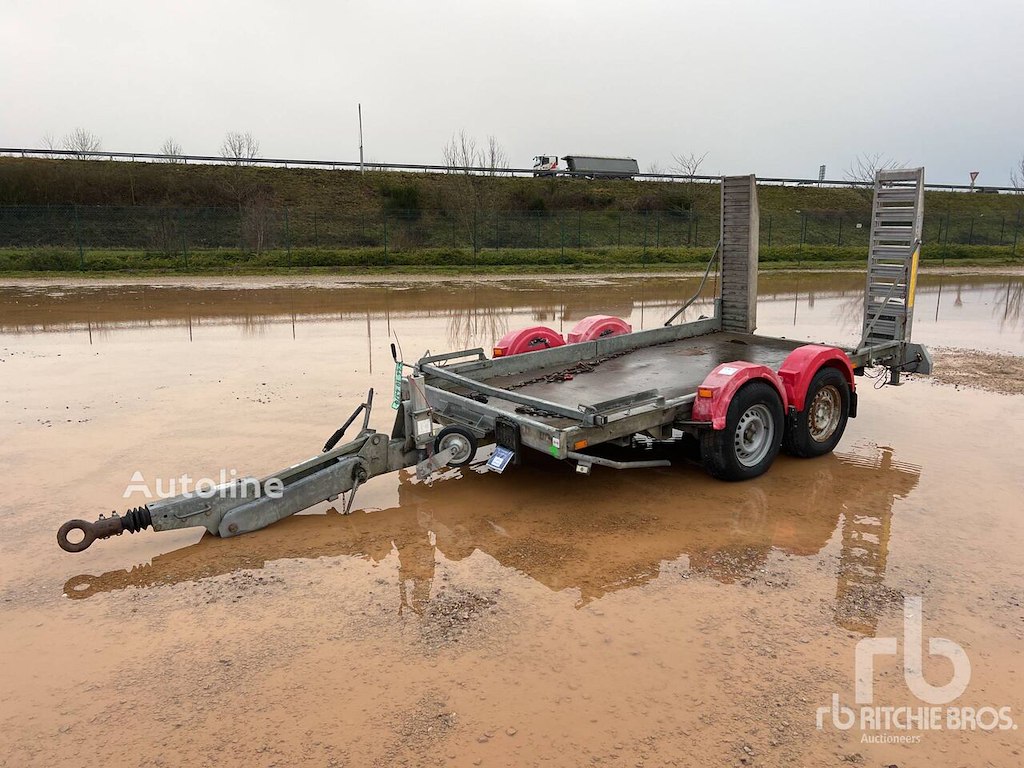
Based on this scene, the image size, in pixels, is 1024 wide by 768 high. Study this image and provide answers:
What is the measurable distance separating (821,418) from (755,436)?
1.11m

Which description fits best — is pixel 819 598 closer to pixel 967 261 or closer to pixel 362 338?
pixel 362 338

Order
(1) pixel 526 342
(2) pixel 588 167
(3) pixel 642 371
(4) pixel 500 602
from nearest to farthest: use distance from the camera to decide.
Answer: (4) pixel 500 602 < (3) pixel 642 371 < (1) pixel 526 342 < (2) pixel 588 167

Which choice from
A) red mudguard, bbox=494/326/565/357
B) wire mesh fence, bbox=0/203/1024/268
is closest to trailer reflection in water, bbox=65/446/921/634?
red mudguard, bbox=494/326/565/357

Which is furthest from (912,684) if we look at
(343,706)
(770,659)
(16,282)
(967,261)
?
(967,261)

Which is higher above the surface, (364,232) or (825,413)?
(364,232)

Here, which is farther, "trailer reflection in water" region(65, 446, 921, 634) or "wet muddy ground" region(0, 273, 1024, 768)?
"trailer reflection in water" region(65, 446, 921, 634)

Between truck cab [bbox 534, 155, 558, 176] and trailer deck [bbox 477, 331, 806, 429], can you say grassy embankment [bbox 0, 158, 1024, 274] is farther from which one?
trailer deck [bbox 477, 331, 806, 429]

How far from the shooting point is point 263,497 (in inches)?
219

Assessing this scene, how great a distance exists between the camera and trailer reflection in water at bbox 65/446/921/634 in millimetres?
5125

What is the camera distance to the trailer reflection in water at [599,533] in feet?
16.8

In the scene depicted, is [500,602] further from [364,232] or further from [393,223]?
[393,223]

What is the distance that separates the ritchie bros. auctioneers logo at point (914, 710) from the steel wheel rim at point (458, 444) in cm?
299

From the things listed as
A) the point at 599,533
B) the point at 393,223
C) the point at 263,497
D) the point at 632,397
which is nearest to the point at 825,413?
the point at 632,397

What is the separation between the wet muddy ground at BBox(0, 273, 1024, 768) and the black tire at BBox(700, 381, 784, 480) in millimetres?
209
